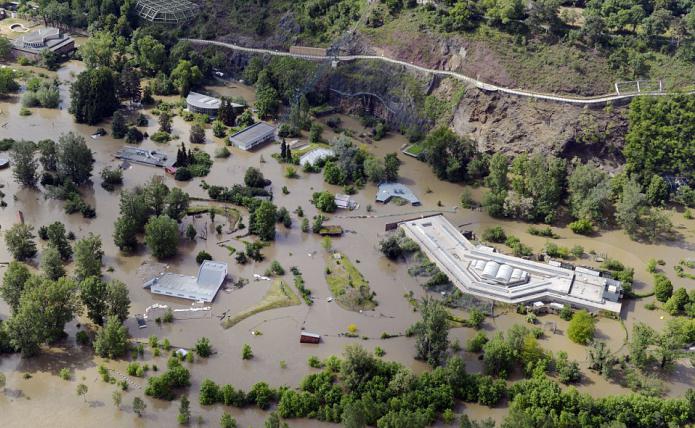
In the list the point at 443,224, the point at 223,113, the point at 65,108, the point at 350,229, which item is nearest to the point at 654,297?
the point at 443,224

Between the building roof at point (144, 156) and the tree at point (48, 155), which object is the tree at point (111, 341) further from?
the building roof at point (144, 156)

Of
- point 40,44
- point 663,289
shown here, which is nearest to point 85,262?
point 663,289

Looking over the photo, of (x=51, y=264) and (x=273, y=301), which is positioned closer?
(x=51, y=264)

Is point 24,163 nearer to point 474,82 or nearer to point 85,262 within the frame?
point 85,262

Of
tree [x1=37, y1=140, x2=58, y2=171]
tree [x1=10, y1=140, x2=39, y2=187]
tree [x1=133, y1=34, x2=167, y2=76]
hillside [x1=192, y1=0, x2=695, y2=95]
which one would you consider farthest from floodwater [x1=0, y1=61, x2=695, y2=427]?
tree [x1=133, y1=34, x2=167, y2=76]

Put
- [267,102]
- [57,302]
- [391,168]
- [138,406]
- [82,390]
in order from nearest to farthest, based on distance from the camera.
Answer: [138,406], [82,390], [57,302], [391,168], [267,102]

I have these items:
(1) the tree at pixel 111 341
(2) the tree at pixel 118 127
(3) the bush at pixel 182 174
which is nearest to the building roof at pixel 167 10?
(2) the tree at pixel 118 127
